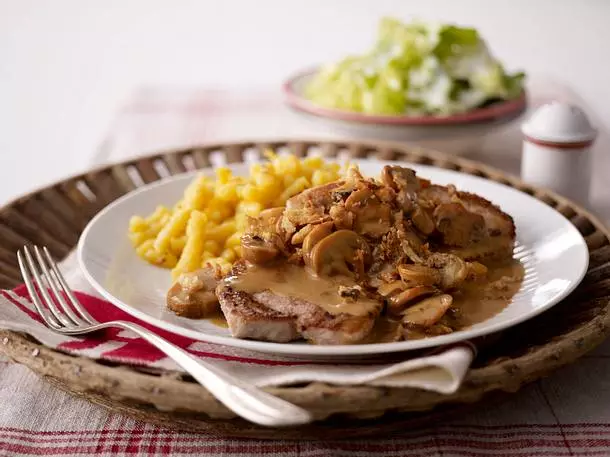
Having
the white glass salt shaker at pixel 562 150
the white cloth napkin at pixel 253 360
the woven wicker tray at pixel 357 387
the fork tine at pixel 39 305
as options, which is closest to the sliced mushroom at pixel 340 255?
the white cloth napkin at pixel 253 360

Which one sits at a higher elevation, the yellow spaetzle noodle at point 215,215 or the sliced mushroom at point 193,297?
the sliced mushroom at point 193,297

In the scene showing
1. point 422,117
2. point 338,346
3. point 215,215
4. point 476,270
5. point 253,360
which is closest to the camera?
point 338,346

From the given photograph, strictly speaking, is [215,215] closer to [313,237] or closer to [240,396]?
[313,237]

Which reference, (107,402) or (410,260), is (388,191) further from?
(107,402)

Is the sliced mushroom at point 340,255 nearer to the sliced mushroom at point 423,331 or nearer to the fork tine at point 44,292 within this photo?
the sliced mushroom at point 423,331

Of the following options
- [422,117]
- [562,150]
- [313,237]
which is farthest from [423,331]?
[422,117]

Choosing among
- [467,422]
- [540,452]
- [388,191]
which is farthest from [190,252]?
[540,452]
